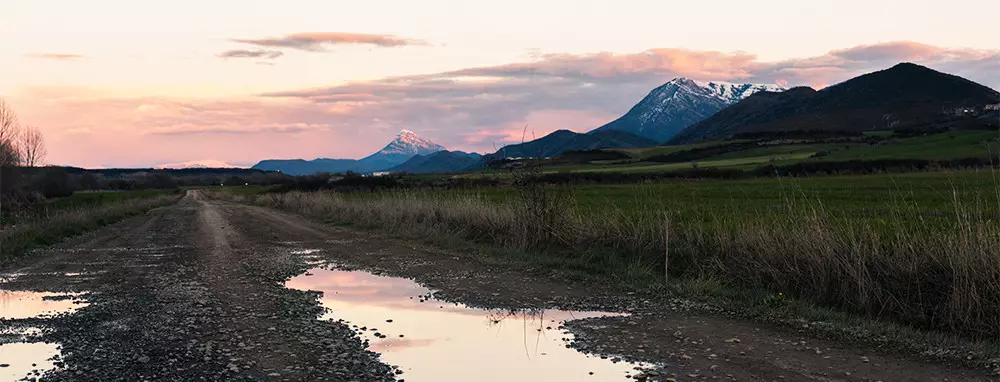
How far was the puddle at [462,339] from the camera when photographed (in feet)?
22.7

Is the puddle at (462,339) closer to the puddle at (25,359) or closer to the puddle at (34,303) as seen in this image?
the puddle at (25,359)

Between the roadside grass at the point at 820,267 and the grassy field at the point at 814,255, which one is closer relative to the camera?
the roadside grass at the point at 820,267

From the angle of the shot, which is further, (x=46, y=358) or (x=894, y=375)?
(x=46, y=358)

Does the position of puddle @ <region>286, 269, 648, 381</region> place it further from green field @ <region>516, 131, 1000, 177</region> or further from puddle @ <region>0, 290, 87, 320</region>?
green field @ <region>516, 131, 1000, 177</region>

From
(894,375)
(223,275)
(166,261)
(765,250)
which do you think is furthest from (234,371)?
(166,261)

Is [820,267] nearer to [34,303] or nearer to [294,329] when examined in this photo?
[294,329]

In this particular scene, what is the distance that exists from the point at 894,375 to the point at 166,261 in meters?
15.2

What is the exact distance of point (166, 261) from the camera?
16.3 meters

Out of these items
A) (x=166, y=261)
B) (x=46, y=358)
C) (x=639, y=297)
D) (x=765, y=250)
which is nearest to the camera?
(x=46, y=358)

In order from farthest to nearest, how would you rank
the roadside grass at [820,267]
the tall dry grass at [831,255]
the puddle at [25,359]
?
the tall dry grass at [831,255] < the roadside grass at [820,267] < the puddle at [25,359]

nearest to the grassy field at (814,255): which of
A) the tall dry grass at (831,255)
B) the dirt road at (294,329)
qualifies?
the tall dry grass at (831,255)

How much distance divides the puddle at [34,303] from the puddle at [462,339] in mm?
3717

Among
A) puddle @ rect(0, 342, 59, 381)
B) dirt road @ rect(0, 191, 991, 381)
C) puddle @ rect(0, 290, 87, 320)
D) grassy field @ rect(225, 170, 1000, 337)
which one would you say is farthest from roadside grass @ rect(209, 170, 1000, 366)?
puddle @ rect(0, 290, 87, 320)

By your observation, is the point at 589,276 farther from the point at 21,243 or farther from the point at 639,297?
the point at 21,243
